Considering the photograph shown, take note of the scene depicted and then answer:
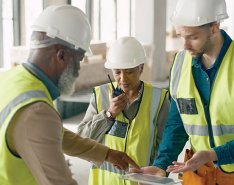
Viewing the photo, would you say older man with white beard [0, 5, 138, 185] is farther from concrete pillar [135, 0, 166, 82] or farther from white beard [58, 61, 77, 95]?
concrete pillar [135, 0, 166, 82]

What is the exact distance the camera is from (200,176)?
272 cm

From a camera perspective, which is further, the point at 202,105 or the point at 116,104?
the point at 116,104

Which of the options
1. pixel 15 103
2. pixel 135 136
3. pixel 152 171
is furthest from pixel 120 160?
pixel 15 103

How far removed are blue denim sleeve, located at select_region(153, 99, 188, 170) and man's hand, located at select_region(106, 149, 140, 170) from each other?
0.52 ft

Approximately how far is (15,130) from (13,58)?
4.20 m

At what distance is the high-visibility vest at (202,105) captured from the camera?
2.59m

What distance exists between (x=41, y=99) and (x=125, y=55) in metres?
1.43

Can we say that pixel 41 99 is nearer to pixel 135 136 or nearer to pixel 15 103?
pixel 15 103

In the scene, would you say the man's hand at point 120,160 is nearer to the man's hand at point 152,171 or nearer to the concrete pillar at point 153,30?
the man's hand at point 152,171

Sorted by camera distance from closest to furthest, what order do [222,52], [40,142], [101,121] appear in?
[40,142], [222,52], [101,121]

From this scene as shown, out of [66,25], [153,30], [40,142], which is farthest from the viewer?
[153,30]

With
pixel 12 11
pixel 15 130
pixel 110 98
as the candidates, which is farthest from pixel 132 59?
pixel 12 11

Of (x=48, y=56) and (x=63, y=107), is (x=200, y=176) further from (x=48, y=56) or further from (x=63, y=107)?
(x=63, y=107)

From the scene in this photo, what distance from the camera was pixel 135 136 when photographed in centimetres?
316
